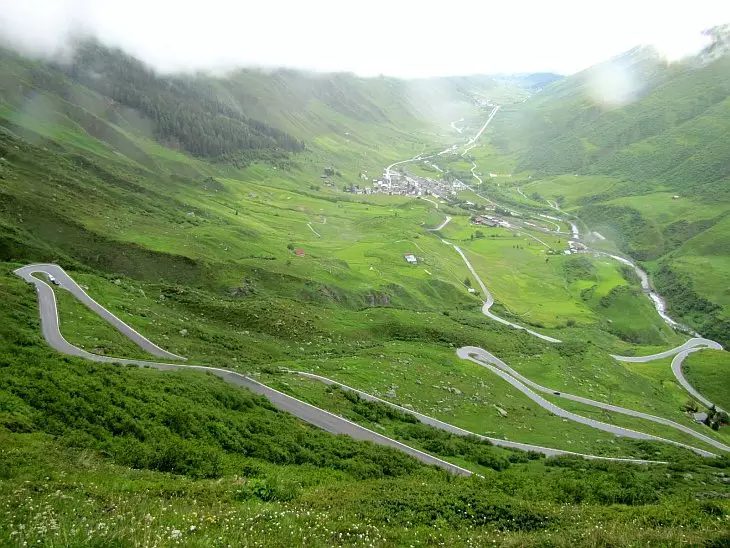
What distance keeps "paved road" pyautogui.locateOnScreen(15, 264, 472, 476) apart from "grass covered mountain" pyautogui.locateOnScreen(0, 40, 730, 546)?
141 centimetres

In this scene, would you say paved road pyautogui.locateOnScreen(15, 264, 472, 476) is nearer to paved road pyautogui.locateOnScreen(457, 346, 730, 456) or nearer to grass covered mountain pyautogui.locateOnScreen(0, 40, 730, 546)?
grass covered mountain pyautogui.locateOnScreen(0, 40, 730, 546)

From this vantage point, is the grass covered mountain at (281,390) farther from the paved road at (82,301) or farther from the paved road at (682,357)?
the paved road at (682,357)

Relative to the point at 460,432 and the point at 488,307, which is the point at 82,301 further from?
the point at 488,307

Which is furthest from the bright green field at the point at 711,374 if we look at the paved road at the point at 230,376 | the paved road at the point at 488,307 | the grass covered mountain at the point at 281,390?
the paved road at the point at 230,376

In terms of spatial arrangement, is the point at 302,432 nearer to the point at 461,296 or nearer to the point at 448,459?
the point at 448,459

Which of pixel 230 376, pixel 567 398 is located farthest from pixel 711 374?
pixel 230 376

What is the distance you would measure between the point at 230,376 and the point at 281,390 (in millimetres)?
5577

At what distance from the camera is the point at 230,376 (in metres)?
46.8

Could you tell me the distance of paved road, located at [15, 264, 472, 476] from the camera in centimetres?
4038

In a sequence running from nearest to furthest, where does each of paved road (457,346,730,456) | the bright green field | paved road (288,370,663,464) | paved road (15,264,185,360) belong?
paved road (288,370,663,464)
paved road (15,264,185,360)
paved road (457,346,730,456)
the bright green field

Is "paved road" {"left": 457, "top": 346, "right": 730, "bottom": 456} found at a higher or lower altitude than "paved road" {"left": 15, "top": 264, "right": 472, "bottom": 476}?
higher

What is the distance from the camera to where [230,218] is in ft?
514

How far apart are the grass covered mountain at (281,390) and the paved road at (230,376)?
141 cm

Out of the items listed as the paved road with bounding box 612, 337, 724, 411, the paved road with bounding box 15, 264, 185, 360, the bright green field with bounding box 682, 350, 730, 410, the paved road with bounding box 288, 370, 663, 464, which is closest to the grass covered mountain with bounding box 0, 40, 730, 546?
the paved road with bounding box 15, 264, 185, 360
